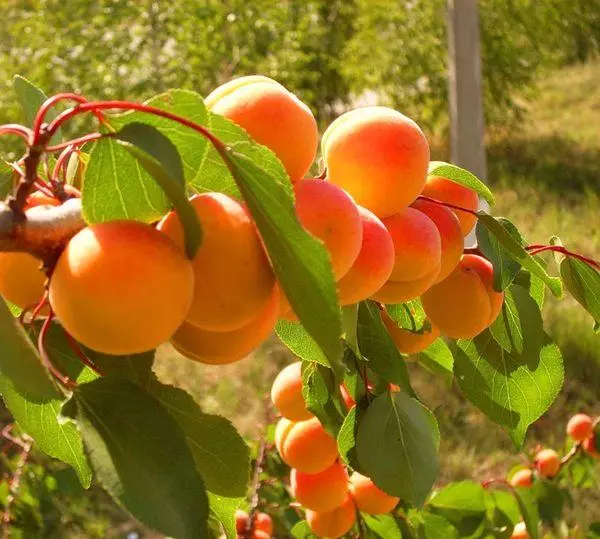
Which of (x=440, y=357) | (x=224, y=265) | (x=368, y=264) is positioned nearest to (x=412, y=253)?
(x=368, y=264)

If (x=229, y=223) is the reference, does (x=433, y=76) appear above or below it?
below

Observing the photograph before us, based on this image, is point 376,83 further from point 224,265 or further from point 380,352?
point 224,265

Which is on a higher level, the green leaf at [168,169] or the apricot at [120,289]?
the green leaf at [168,169]

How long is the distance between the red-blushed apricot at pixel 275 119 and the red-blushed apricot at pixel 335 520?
56 cm

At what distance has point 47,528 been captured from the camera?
1.92m

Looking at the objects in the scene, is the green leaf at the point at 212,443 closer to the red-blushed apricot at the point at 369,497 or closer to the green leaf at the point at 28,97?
the green leaf at the point at 28,97

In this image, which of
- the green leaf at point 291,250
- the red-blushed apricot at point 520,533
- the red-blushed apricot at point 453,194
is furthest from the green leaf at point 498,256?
the red-blushed apricot at point 520,533

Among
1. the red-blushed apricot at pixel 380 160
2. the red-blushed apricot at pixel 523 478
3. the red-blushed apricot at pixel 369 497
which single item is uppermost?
the red-blushed apricot at pixel 380 160

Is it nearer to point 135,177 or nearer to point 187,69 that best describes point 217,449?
point 135,177

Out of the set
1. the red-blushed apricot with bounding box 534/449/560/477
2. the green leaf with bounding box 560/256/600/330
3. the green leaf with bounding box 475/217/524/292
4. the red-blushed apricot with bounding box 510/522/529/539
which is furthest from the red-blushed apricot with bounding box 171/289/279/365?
the red-blushed apricot with bounding box 534/449/560/477

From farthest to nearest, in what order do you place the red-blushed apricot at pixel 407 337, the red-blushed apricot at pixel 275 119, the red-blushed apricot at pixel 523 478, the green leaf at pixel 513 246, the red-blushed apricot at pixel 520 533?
the red-blushed apricot at pixel 523 478
the red-blushed apricot at pixel 520 533
the red-blushed apricot at pixel 407 337
the green leaf at pixel 513 246
the red-blushed apricot at pixel 275 119

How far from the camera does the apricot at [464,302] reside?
57 cm

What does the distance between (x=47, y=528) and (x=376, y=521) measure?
1192mm

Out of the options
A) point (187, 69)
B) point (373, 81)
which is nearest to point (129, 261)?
point (187, 69)
